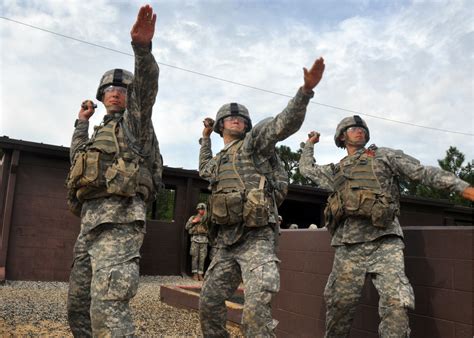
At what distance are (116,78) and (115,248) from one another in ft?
4.60

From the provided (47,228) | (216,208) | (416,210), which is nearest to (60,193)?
(47,228)

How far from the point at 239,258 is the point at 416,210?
48.3 feet

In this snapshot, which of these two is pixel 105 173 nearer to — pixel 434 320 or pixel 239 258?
pixel 239 258

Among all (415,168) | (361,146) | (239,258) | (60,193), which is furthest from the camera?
(60,193)

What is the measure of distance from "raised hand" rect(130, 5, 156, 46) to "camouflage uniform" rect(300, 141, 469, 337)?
7.59 feet

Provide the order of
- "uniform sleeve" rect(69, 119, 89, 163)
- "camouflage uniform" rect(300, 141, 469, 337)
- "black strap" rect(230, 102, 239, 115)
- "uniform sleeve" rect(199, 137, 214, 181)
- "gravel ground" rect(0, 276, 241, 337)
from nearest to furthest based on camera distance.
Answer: "camouflage uniform" rect(300, 141, 469, 337), "uniform sleeve" rect(69, 119, 89, 163), "black strap" rect(230, 102, 239, 115), "uniform sleeve" rect(199, 137, 214, 181), "gravel ground" rect(0, 276, 241, 337)

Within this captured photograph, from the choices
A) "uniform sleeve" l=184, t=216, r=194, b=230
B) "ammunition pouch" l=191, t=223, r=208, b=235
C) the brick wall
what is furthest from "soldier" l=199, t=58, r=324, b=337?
"uniform sleeve" l=184, t=216, r=194, b=230

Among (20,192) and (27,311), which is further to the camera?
(20,192)

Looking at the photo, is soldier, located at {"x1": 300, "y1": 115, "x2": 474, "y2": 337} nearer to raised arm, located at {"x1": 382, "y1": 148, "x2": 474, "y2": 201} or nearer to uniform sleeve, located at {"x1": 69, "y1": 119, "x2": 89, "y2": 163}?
raised arm, located at {"x1": 382, "y1": 148, "x2": 474, "y2": 201}

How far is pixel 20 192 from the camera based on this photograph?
33.5ft

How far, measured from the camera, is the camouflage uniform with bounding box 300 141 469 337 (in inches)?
145

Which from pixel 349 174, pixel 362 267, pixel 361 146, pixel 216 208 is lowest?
pixel 362 267

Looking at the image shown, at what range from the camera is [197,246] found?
1238cm

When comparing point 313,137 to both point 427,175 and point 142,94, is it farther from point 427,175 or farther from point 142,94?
point 142,94
